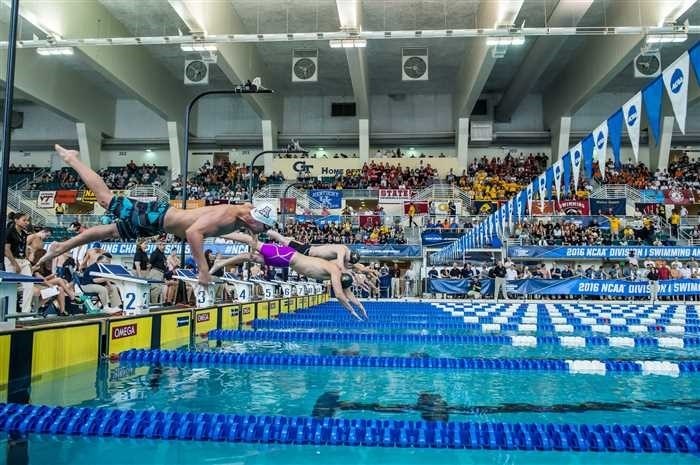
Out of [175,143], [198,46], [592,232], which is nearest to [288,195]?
[175,143]

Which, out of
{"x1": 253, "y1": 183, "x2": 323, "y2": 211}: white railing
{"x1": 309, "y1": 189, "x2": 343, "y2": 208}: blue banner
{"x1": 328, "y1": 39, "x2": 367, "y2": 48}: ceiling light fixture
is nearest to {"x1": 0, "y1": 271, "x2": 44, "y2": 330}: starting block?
{"x1": 328, "y1": 39, "x2": 367, "y2": 48}: ceiling light fixture

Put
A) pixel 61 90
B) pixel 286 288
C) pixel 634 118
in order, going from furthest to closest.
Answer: pixel 61 90 → pixel 286 288 → pixel 634 118

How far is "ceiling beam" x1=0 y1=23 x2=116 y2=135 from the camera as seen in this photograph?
1883 centimetres

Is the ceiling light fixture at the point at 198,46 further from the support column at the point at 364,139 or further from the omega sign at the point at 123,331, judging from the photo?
the omega sign at the point at 123,331

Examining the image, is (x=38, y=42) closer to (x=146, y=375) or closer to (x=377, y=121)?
(x=146, y=375)

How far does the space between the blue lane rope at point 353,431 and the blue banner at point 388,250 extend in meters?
18.0

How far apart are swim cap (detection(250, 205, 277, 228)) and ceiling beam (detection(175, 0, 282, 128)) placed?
11.1 metres

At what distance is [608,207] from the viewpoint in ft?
70.9

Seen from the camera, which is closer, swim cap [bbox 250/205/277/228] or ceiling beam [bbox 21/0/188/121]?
swim cap [bbox 250/205/277/228]

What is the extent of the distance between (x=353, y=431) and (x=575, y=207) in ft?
68.9

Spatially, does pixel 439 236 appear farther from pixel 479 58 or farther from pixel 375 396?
pixel 375 396

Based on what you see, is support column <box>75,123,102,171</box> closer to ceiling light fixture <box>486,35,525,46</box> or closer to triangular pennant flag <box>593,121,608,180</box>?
ceiling light fixture <box>486,35,525,46</box>

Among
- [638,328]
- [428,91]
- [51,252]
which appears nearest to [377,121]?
[428,91]

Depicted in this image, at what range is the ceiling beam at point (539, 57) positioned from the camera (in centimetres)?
1626
